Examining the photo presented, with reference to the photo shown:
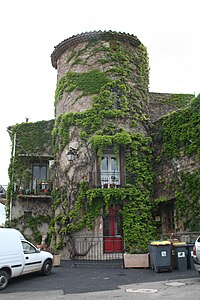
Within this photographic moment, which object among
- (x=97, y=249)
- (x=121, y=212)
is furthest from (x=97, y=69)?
(x=97, y=249)

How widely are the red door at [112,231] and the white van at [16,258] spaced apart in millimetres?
4911

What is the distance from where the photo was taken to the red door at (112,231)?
16359 millimetres

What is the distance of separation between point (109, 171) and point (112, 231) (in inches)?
124

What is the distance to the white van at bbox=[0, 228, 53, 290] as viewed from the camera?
9812 mm

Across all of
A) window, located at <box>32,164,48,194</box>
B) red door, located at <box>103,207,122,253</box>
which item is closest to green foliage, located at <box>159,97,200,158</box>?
red door, located at <box>103,207,122,253</box>

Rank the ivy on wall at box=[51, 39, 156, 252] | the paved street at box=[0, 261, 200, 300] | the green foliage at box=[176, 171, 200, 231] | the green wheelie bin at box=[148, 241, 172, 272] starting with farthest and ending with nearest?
the ivy on wall at box=[51, 39, 156, 252]
the green foliage at box=[176, 171, 200, 231]
the green wheelie bin at box=[148, 241, 172, 272]
the paved street at box=[0, 261, 200, 300]

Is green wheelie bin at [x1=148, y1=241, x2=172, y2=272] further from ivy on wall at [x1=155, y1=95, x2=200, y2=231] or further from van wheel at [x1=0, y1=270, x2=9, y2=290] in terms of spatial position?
van wheel at [x1=0, y1=270, x2=9, y2=290]

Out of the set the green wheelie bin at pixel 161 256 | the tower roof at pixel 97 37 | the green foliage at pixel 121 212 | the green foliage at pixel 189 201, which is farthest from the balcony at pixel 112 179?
the tower roof at pixel 97 37

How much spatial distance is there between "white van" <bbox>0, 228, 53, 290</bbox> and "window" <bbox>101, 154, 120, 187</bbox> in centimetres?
626

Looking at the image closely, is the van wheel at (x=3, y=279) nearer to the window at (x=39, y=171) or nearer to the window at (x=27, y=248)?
the window at (x=27, y=248)

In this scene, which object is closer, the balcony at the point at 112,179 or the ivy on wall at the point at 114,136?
the ivy on wall at the point at 114,136

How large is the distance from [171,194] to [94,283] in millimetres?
8180

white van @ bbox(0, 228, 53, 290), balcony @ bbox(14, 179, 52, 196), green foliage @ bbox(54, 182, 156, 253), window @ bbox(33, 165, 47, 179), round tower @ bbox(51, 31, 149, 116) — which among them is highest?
round tower @ bbox(51, 31, 149, 116)

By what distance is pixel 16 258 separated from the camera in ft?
33.9
